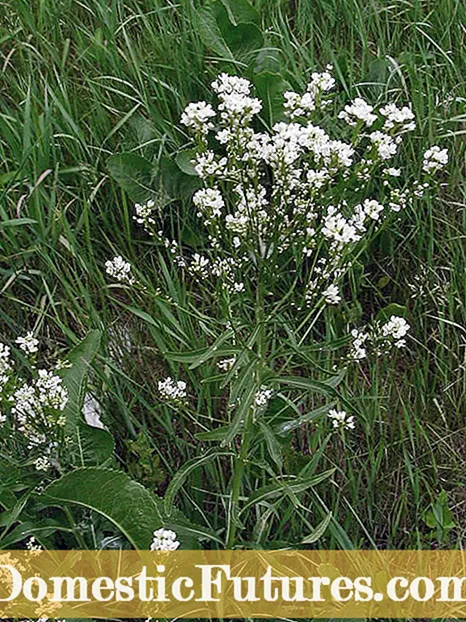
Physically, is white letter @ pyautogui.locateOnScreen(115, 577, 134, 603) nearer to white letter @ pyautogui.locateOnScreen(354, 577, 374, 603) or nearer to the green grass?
the green grass

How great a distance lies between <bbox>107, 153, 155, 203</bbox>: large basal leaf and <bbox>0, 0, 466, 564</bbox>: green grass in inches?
3.4

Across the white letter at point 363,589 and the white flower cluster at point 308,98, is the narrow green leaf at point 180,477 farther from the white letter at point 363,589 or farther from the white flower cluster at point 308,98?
the white flower cluster at point 308,98

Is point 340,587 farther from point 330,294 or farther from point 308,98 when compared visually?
point 308,98

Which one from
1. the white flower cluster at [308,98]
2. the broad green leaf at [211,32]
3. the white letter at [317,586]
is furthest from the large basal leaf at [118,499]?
the broad green leaf at [211,32]

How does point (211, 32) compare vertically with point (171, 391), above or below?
above

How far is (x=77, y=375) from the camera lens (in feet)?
7.23

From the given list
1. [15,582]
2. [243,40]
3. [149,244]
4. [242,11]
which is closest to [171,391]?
[15,582]

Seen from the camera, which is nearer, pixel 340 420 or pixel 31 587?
pixel 31 587

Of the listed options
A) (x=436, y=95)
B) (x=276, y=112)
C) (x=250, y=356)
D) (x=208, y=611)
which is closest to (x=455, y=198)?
(x=436, y=95)

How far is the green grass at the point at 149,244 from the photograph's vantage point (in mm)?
2348

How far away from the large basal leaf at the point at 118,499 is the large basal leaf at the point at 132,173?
105cm

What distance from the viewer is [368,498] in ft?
7.59

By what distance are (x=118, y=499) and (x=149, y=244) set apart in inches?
38.4

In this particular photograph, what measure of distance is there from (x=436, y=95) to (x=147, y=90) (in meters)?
0.97
